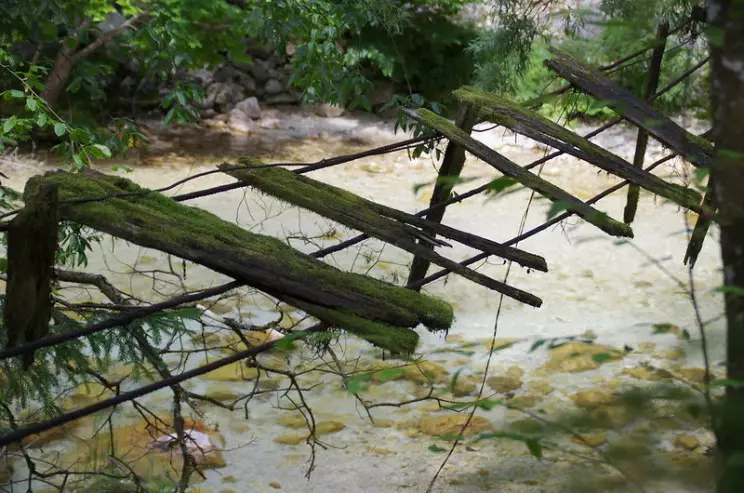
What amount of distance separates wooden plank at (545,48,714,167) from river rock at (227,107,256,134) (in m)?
6.21

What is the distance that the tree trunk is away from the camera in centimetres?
98

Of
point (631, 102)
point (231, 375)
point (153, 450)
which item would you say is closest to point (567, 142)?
point (631, 102)

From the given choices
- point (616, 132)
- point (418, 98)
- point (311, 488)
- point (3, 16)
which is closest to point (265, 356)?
point (311, 488)

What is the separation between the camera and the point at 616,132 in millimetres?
8578

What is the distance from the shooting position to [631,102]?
205 centimetres

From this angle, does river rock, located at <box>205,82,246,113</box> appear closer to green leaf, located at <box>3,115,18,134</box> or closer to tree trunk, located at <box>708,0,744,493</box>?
green leaf, located at <box>3,115,18,134</box>

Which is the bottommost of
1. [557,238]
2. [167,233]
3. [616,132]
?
[167,233]

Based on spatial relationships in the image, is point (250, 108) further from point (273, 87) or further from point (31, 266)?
point (31, 266)

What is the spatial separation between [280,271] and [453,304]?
364 centimetres

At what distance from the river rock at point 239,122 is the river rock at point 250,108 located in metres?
0.06

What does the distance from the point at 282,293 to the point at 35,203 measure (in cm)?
49

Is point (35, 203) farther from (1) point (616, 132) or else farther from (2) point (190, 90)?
(1) point (616, 132)

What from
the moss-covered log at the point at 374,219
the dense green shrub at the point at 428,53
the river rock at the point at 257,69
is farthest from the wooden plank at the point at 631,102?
the river rock at the point at 257,69

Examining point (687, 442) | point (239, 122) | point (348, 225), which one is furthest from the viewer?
point (239, 122)
